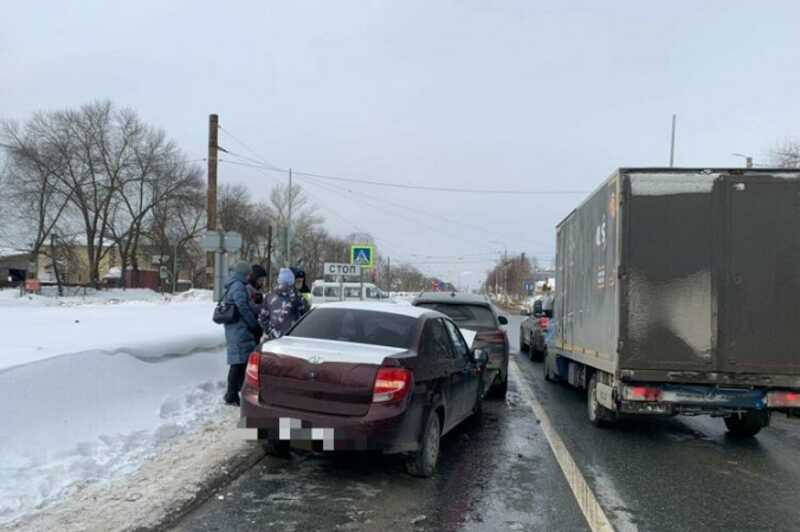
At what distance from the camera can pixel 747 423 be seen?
802 cm

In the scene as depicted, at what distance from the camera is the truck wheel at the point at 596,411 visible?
8.09m

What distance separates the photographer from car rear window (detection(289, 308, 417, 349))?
6130 millimetres

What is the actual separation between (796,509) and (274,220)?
78.4 metres

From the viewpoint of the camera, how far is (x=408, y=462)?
5777 mm

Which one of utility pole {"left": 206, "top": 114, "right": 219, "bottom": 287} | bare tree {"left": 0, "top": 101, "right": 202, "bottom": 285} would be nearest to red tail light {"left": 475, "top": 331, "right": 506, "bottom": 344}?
utility pole {"left": 206, "top": 114, "right": 219, "bottom": 287}

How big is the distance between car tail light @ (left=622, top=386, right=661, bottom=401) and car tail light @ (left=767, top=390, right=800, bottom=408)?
1.15 meters

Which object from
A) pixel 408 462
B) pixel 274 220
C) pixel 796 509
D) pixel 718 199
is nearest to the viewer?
pixel 796 509

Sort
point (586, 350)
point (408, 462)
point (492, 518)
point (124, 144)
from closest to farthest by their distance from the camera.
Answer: point (492, 518)
point (408, 462)
point (586, 350)
point (124, 144)

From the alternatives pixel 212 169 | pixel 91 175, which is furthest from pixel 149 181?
pixel 212 169

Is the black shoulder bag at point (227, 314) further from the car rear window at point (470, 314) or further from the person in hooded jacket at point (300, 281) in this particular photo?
the car rear window at point (470, 314)

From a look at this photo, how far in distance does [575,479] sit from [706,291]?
2548mm

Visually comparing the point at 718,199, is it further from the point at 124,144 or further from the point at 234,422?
the point at 124,144

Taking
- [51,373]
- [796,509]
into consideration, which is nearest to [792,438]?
[796,509]

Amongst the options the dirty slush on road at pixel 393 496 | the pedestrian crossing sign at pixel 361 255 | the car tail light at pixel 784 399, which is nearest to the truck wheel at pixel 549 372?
the car tail light at pixel 784 399
